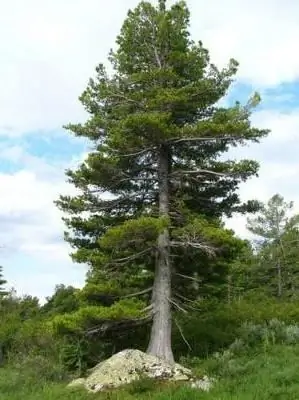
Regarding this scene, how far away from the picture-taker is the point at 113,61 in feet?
68.9

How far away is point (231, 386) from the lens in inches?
517

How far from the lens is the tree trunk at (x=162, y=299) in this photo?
57.4ft

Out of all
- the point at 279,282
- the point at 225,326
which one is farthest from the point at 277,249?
the point at 225,326

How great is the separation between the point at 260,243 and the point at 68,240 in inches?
1675

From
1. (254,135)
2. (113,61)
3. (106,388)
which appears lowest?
(106,388)

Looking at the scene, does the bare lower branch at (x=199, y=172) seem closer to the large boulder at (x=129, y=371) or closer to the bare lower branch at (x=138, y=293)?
the bare lower branch at (x=138, y=293)

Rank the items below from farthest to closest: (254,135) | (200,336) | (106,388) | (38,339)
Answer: (38,339)
(200,336)
(254,135)
(106,388)

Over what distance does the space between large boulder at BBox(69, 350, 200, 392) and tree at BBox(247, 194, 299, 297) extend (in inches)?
1541

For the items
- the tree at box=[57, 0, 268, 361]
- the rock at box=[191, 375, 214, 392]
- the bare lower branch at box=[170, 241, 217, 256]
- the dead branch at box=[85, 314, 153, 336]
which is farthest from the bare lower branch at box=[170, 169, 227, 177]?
the rock at box=[191, 375, 214, 392]

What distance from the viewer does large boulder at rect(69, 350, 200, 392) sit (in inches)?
592

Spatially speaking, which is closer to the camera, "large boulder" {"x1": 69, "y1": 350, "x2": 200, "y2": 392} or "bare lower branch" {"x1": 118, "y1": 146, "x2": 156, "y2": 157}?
"large boulder" {"x1": 69, "y1": 350, "x2": 200, "y2": 392}

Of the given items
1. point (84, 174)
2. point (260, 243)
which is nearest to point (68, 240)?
point (84, 174)

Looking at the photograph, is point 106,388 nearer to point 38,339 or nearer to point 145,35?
point 38,339

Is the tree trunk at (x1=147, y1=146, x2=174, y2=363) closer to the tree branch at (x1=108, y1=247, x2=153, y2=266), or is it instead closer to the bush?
the tree branch at (x1=108, y1=247, x2=153, y2=266)
